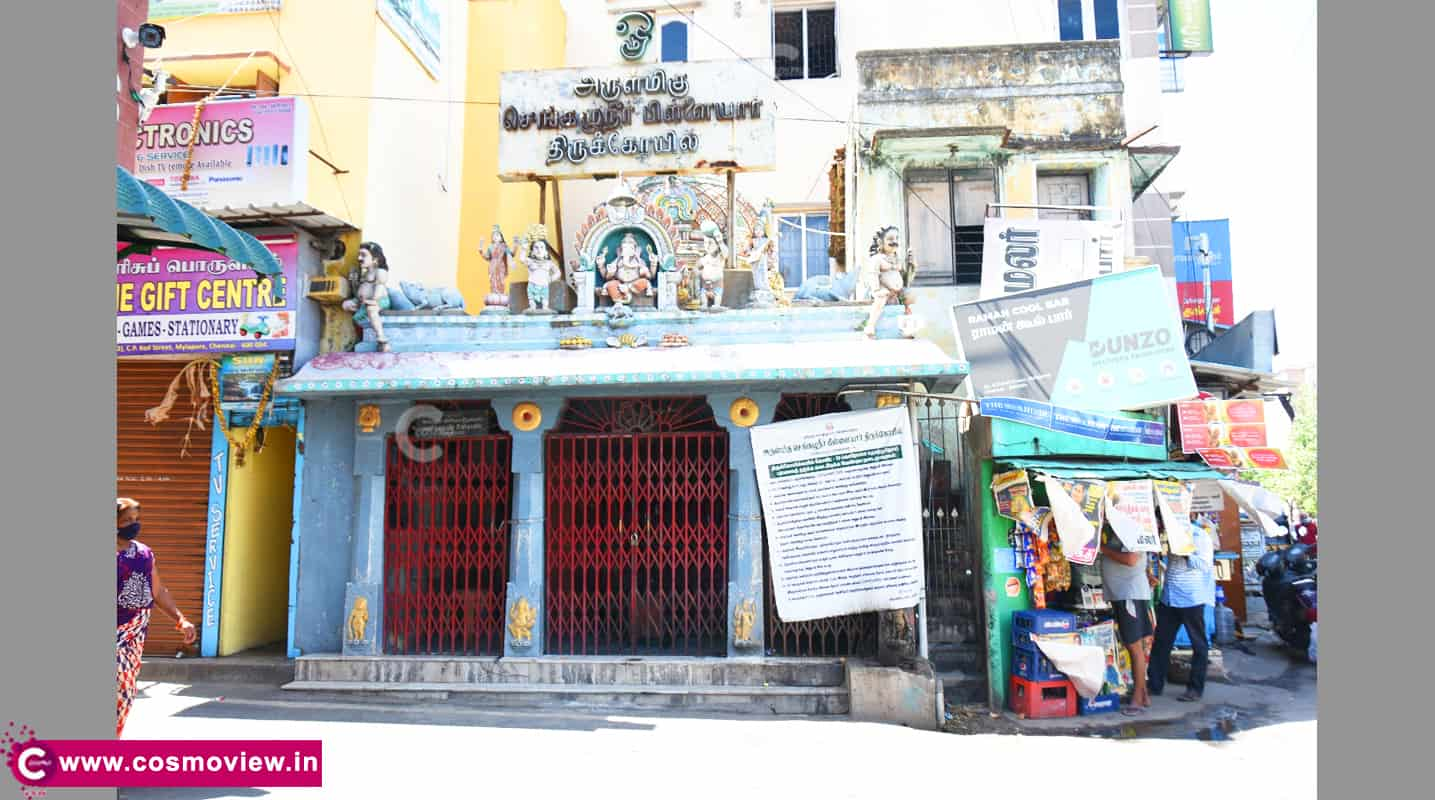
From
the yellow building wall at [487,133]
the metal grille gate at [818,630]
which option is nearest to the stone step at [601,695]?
the metal grille gate at [818,630]

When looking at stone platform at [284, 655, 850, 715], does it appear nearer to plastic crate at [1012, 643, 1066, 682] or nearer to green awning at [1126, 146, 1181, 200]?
plastic crate at [1012, 643, 1066, 682]

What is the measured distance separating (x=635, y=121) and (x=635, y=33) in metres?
3.61

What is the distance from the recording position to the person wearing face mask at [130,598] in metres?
5.60

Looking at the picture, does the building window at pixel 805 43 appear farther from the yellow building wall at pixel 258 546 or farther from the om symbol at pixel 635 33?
the yellow building wall at pixel 258 546

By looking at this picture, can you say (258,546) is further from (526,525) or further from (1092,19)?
(1092,19)

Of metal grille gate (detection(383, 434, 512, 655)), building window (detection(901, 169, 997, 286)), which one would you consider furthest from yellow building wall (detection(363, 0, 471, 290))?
building window (detection(901, 169, 997, 286))

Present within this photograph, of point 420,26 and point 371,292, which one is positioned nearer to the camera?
point 371,292

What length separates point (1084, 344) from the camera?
10578 mm

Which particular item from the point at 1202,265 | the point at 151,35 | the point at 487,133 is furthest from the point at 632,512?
the point at 1202,265

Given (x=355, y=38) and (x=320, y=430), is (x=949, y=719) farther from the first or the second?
(x=355, y=38)

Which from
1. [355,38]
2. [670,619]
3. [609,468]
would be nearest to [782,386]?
[609,468]

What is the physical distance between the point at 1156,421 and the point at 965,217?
3787 millimetres

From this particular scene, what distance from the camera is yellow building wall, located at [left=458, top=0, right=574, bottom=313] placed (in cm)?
1388

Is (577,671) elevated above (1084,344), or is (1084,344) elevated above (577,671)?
(1084,344)
